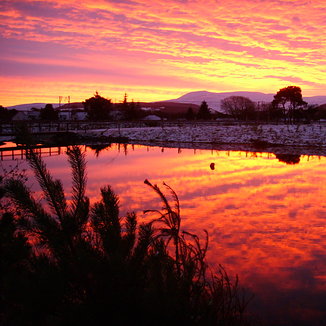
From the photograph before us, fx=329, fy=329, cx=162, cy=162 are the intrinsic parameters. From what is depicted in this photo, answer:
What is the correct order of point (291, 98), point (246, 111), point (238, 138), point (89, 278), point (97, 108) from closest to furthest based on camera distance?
point (89, 278) < point (238, 138) < point (291, 98) < point (97, 108) < point (246, 111)

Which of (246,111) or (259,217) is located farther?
(246,111)

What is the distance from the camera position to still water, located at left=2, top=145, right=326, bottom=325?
15.6 ft

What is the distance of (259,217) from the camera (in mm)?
8094

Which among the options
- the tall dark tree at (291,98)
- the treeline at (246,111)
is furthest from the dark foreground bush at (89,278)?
the tall dark tree at (291,98)

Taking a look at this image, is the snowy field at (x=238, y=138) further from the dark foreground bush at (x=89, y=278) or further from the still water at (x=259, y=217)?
the dark foreground bush at (x=89, y=278)

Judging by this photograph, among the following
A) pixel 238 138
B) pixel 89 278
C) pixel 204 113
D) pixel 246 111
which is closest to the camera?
pixel 89 278

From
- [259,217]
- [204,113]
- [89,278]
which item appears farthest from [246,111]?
[89,278]

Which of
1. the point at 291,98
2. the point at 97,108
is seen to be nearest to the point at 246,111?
the point at 291,98

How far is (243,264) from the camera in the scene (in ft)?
18.5

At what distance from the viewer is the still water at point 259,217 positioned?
15.6ft

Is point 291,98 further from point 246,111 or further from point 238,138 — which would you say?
point 246,111

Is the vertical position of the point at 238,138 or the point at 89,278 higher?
the point at 238,138

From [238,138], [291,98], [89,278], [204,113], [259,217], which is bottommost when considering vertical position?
[259,217]

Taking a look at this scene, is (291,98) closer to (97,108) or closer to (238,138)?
(238,138)
